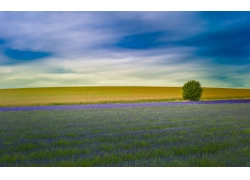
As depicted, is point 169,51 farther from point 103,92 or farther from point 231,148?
point 103,92

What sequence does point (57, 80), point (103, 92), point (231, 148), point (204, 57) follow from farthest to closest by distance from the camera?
point (103, 92) → point (57, 80) → point (204, 57) → point (231, 148)

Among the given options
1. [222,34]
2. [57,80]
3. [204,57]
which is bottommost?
[57,80]

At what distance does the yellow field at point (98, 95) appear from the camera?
36375mm

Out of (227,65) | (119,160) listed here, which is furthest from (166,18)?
(119,160)

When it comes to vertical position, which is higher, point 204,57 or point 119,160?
point 204,57

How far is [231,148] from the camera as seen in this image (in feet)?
24.1

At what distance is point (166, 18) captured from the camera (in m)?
10.7

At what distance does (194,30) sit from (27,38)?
755 centimetres

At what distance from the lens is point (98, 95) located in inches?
1812

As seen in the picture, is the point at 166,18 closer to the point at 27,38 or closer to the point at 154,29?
the point at 154,29

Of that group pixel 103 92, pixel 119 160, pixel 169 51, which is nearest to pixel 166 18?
pixel 169 51

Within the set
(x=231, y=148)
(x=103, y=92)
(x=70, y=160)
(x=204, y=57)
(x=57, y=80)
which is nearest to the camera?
(x=70, y=160)

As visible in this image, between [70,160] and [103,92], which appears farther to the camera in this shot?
[103,92]

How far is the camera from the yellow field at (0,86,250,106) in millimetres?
36375
